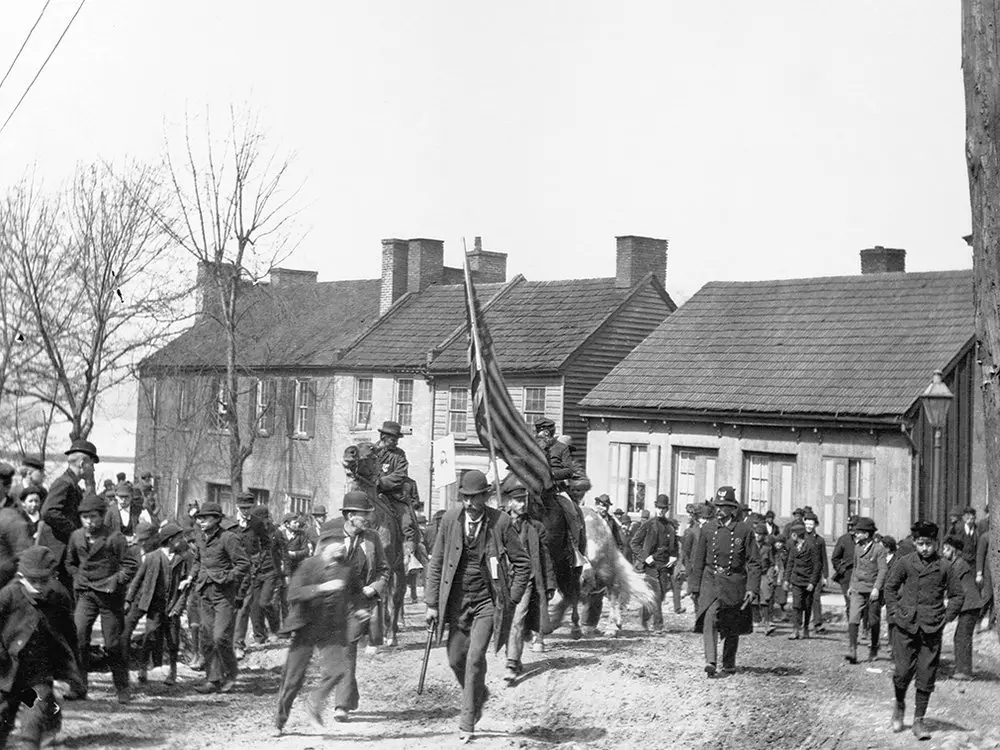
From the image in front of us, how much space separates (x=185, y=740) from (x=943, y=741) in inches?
278

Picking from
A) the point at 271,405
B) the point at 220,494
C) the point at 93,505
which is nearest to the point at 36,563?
the point at 93,505

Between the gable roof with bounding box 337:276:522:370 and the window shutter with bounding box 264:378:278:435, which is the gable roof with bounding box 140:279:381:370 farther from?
the gable roof with bounding box 337:276:522:370

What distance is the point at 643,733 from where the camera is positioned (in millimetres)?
13672

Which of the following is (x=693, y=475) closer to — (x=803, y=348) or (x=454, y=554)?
(x=803, y=348)

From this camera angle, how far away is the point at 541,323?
41.7 metres

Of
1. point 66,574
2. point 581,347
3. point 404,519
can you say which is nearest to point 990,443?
point 66,574

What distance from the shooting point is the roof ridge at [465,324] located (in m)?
42.1

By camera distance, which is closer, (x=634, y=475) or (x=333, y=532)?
(x=333, y=532)

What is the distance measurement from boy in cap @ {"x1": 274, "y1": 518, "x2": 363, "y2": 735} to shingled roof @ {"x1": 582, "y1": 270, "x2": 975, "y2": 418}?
19120 mm

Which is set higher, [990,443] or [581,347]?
[581,347]

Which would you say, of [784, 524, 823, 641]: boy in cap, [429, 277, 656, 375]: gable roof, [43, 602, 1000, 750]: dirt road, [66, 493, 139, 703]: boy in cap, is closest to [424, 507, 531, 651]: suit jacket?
[43, 602, 1000, 750]: dirt road

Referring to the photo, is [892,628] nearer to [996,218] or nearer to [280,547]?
[996,218]

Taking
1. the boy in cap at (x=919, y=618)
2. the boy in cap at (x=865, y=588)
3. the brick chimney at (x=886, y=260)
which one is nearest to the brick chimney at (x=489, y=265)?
the brick chimney at (x=886, y=260)

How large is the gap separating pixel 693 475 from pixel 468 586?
20.7 m
